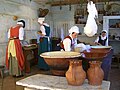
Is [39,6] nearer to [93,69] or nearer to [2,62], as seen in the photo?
[2,62]

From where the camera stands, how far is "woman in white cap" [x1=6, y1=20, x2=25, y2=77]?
4.27 m

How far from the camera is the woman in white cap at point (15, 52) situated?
4.27 metres

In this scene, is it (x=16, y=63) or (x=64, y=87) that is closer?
(x=64, y=87)

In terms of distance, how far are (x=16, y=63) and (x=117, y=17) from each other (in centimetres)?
388

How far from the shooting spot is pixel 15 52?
428 cm

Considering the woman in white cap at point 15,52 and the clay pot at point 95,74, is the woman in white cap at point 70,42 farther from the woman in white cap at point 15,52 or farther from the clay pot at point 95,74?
the woman in white cap at point 15,52

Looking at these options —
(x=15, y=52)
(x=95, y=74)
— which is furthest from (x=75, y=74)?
(x=15, y=52)

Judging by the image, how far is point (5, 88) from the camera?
371cm

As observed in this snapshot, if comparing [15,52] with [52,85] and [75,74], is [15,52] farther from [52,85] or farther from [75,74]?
[75,74]

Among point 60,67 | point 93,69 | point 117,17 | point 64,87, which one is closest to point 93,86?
point 93,69

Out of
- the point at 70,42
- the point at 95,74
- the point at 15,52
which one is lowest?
the point at 15,52

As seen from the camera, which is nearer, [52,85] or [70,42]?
[52,85]

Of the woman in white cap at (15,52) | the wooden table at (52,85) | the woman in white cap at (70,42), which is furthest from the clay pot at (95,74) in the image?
the woman in white cap at (15,52)

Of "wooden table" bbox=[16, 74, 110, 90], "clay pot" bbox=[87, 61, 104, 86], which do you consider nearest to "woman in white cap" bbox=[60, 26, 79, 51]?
"wooden table" bbox=[16, 74, 110, 90]
